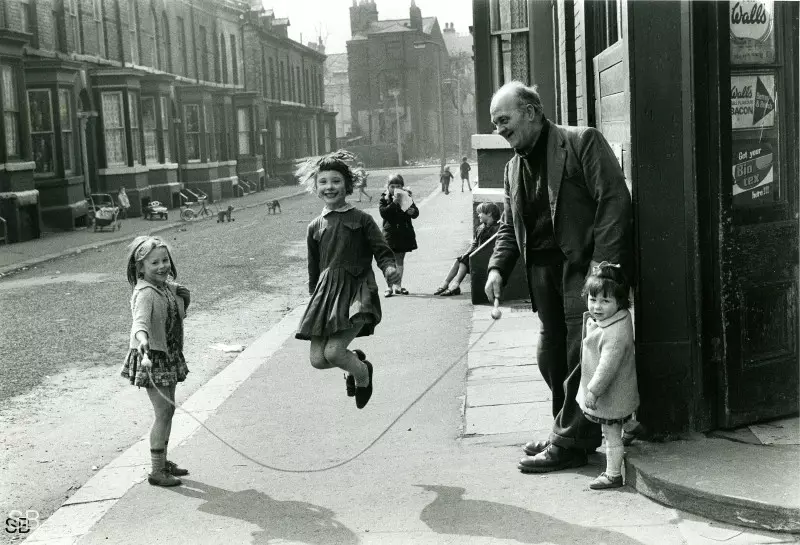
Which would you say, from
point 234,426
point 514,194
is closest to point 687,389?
point 514,194

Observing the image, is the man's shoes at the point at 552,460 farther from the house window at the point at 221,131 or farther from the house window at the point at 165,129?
the house window at the point at 221,131

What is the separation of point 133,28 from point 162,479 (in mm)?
36346

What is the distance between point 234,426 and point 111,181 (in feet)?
96.9

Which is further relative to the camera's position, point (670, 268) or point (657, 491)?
point (670, 268)

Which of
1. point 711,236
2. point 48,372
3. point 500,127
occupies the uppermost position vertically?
point 500,127

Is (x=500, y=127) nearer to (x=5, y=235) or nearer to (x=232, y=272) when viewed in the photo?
(x=232, y=272)

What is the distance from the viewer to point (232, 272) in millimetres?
17406

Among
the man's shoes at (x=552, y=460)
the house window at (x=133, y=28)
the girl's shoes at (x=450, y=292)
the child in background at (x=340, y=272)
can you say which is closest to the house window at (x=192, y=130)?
the house window at (x=133, y=28)

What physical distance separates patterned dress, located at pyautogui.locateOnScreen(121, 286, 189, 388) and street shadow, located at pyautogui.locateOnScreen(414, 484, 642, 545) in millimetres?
1702

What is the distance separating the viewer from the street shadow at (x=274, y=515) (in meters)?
4.67

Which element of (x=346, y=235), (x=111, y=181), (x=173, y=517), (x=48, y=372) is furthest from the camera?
(x=111, y=181)

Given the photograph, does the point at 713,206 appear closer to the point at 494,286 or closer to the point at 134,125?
the point at 494,286

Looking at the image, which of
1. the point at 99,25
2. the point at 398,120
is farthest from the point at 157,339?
the point at 398,120

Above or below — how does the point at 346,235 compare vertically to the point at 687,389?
above
